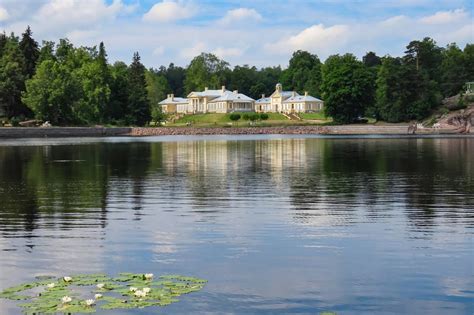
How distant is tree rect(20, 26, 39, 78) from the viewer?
13900 centimetres

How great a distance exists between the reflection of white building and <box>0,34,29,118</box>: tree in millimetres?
72086

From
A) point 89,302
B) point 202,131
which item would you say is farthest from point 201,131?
point 89,302

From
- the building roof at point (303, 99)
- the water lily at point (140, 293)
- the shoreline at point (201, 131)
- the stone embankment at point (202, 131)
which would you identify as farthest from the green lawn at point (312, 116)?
the water lily at point (140, 293)

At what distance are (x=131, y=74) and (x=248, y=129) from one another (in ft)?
107

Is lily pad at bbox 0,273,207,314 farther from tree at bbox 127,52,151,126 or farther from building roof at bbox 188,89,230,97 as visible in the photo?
building roof at bbox 188,89,230,97

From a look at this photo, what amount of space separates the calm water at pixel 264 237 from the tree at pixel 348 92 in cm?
10318

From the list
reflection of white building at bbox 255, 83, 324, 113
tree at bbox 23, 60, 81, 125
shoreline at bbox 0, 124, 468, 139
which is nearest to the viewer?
shoreline at bbox 0, 124, 468, 139

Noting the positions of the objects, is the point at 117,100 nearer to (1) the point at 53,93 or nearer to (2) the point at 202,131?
(2) the point at 202,131

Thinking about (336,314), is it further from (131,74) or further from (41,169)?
(131,74)

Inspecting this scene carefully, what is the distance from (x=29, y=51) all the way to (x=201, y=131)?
4006 centimetres

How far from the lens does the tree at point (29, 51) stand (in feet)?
456

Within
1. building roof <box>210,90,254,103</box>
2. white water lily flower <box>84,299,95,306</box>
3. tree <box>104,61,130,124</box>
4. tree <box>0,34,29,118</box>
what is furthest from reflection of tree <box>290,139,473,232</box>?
building roof <box>210,90,254,103</box>

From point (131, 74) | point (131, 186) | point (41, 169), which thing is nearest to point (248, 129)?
point (131, 74)

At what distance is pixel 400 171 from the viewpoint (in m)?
40.3
